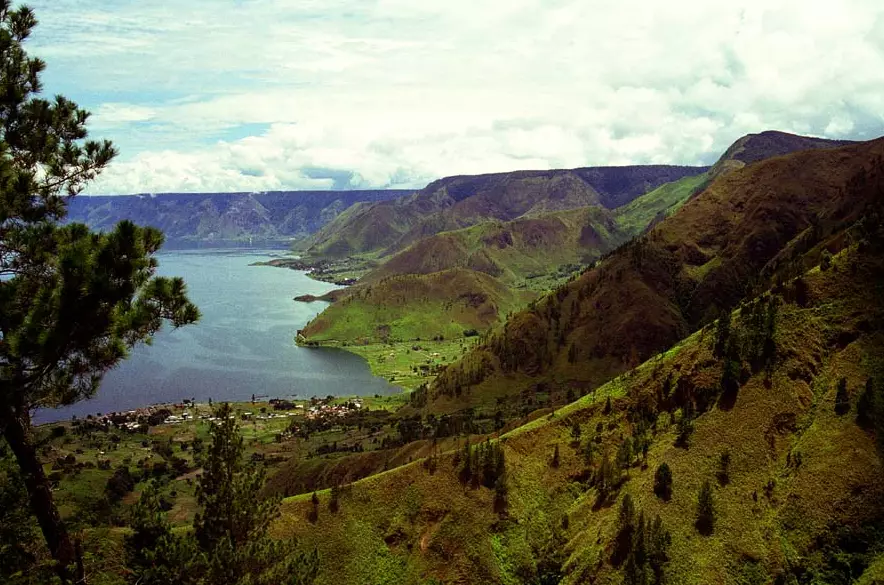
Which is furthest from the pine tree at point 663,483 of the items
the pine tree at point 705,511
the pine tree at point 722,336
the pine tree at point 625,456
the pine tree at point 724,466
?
the pine tree at point 722,336

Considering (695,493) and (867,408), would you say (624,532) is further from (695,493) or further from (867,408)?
(867,408)

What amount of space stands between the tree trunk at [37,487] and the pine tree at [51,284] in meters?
0.03

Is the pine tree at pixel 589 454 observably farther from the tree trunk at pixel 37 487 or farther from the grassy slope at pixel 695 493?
the tree trunk at pixel 37 487

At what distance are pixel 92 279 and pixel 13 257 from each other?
386 cm

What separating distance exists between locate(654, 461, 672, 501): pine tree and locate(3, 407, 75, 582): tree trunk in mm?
66481

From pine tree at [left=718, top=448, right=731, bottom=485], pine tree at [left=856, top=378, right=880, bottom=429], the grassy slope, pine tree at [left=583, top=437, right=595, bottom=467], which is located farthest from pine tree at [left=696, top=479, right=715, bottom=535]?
pine tree at [left=856, top=378, right=880, bottom=429]

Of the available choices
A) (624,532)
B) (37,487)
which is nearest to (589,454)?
(624,532)

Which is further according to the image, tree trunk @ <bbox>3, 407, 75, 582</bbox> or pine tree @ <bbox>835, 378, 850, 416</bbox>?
pine tree @ <bbox>835, 378, 850, 416</bbox>

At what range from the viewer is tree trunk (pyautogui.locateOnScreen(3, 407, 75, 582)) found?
65.0 feet

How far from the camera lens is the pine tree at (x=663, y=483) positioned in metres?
72.0

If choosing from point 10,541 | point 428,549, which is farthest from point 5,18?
point 428,549

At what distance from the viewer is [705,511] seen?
67.8 meters

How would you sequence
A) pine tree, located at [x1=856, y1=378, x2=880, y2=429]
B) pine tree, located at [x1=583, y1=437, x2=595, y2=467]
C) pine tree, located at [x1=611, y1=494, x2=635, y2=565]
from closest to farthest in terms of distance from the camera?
pine tree, located at [x1=611, y1=494, x2=635, y2=565] → pine tree, located at [x1=856, y1=378, x2=880, y2=429] → pine tree, located at [x1=583, y1=437, x2=595, y2=467]

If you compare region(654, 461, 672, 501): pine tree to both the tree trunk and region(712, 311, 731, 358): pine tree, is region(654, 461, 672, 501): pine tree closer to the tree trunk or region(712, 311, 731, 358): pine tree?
region(712, 311, 731, 358): pine tree
